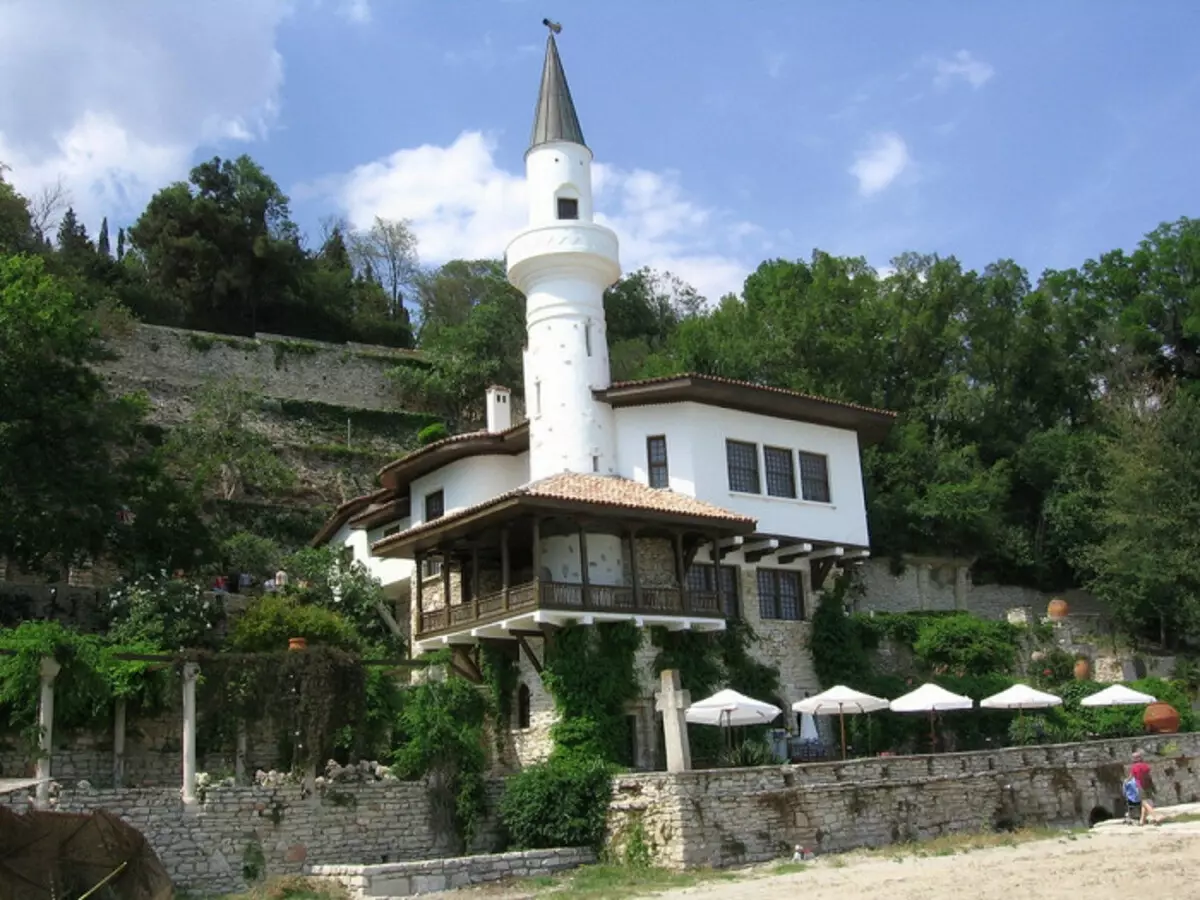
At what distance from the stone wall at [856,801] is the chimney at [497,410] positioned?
12.2 m

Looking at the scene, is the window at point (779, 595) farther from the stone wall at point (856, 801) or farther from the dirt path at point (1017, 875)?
the dirt path at point (1017, 875)

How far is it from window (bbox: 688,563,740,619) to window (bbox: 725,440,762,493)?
5.74ft

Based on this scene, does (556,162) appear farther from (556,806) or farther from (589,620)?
(556,806)

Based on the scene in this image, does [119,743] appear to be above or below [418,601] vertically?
below

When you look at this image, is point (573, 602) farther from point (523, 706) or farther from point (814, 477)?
point (814, 477)

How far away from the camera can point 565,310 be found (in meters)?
30.0

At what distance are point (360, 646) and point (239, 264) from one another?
29868mm

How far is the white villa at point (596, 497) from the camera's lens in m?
25.9

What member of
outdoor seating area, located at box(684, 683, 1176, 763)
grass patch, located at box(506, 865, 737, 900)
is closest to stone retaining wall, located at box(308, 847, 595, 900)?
grass patch, located at box(506, 865, 737, 900)

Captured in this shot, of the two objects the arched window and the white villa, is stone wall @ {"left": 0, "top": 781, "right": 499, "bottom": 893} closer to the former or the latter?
the arched window

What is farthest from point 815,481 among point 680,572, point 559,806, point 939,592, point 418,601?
point 559,806

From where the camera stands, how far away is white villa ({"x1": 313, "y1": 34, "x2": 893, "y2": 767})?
84.9 feet

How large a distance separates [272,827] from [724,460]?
40.5 feet

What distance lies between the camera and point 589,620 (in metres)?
25.0
